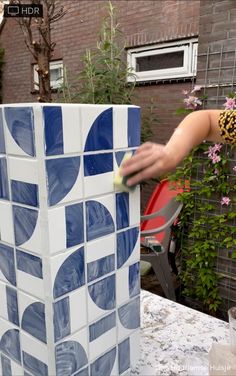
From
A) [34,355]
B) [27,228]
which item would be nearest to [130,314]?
[34,355]

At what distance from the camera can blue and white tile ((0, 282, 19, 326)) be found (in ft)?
2.06

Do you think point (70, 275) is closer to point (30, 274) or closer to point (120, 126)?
point (30, 274)

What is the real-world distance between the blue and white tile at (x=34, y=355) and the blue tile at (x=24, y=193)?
10.0 inches


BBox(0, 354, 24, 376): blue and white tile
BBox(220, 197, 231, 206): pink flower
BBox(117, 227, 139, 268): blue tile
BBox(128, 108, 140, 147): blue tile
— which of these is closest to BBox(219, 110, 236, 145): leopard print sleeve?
BBox(128, 108, 140, 147): blue tile

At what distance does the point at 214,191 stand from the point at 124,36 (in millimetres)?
2429

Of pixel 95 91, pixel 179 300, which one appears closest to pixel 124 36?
pixel 95 91

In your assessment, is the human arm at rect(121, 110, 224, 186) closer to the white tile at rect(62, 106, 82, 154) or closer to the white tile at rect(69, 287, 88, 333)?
the white tile at rect(62, 106, 82, 154)

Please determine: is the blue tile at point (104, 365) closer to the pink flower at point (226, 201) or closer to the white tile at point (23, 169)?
the white tile at point (23, 169)

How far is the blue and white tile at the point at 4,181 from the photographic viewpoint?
0.57 metres

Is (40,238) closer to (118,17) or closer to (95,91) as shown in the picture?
(95,91)

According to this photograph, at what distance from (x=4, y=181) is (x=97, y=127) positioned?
0.19 metres

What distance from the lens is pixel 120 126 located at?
639 millimetres

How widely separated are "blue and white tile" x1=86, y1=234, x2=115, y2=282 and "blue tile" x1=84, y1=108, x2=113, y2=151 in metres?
0.17

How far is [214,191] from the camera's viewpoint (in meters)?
1.98
